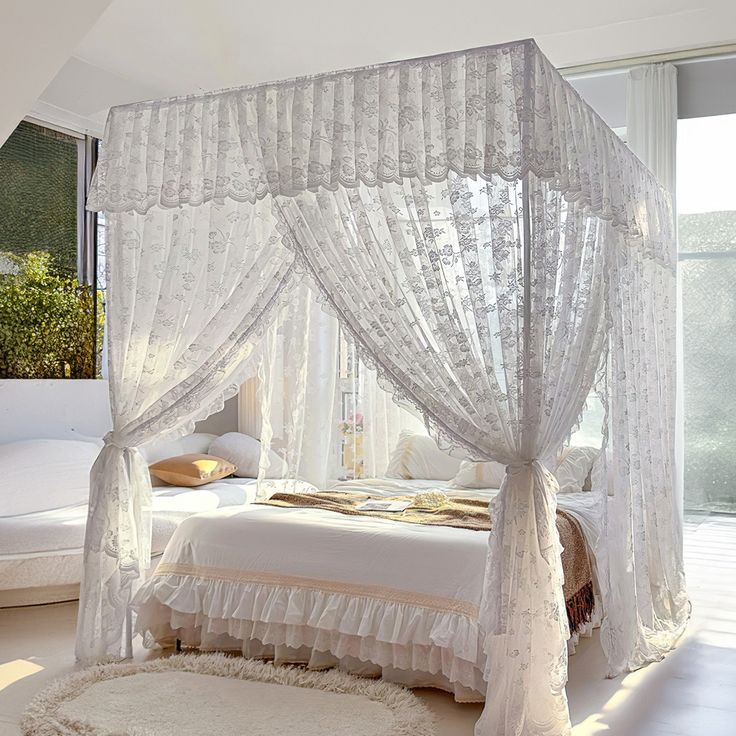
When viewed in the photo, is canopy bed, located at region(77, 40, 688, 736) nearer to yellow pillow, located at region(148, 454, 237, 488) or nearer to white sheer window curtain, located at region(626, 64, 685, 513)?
white sheer window curtain, located at region(626, 64, 685, 513)

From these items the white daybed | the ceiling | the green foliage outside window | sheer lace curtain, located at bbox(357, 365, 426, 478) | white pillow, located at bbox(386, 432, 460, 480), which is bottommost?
the white daybed

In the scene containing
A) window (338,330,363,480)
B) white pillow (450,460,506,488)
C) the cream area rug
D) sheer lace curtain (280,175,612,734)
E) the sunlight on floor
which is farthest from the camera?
window (338,330,363,480)

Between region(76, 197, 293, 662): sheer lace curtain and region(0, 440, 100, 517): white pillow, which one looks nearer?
region(76, 197, 293, 662): sheer lace curtain

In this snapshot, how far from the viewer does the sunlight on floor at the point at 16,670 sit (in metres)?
3.78

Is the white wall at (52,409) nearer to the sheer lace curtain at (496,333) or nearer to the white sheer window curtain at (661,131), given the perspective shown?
the sheer lace curtain at (496,333)

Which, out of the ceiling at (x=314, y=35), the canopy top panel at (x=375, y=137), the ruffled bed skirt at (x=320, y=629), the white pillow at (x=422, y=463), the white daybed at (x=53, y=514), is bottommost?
the ruffled bed skirt at (x=320, y=629)

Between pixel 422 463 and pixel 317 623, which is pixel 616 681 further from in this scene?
pixel 422 463

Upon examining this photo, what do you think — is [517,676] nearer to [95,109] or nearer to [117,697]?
[117,697]

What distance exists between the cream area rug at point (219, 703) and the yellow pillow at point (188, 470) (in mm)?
2019

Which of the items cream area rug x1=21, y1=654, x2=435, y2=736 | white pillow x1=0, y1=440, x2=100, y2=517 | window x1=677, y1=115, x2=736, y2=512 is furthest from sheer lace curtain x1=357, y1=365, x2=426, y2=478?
cream area rug x1=21, y1=654, x2=435, y2=736

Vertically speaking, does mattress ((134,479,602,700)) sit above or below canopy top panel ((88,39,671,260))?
below

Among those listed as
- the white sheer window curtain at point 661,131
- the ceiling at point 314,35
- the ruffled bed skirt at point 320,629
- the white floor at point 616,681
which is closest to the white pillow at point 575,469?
the white sheer window curtain at point 661,131

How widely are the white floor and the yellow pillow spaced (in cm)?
115

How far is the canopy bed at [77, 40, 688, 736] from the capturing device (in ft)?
10.3
